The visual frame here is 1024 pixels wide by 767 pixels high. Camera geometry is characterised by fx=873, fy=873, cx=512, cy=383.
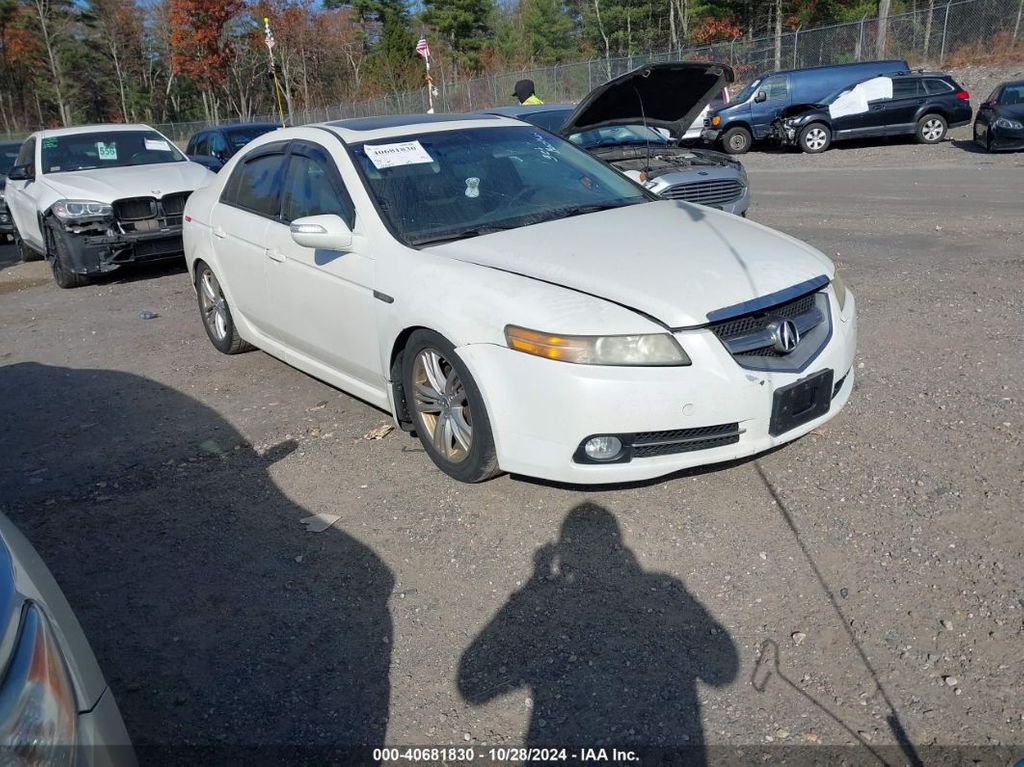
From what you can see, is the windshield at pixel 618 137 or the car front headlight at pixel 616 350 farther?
the windshield at pixel 618 137

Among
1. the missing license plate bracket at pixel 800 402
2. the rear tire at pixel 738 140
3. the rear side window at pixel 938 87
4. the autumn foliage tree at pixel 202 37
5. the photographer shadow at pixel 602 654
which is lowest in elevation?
the photographer shadow at pixel 602 654

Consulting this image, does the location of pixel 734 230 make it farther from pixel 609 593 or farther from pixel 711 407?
pixel 609 593

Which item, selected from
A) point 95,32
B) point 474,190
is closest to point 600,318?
point 474,190

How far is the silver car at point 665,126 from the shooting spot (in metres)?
7.65

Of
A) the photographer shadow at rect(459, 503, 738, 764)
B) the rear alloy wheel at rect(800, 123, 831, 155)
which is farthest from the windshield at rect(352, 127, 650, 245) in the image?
the rear alloy wheel at rect(800, 123, 831, 155)

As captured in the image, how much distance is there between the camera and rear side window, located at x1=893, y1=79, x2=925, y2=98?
64.7 ft

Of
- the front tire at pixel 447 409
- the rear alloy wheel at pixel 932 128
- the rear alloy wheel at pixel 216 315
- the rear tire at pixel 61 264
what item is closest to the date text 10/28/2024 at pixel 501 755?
the front tire at pixel 447 409

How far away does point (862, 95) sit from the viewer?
780 inches

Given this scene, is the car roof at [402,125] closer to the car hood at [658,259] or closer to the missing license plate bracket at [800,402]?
the car hood at [658,259]

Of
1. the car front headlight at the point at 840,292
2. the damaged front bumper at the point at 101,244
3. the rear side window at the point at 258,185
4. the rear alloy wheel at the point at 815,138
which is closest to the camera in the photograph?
the car front headlight at the point at 840,292

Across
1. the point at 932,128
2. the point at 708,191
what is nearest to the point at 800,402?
the point at 708,191

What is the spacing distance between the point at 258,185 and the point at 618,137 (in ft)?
20.5

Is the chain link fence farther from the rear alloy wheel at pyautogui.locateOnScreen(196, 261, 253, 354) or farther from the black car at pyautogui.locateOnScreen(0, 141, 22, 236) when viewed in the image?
the rear alloy wheel at pyautogui.locateOnScreen(196, 261, 253, 354)

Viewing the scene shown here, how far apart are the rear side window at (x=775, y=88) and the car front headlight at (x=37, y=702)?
2201 cm
